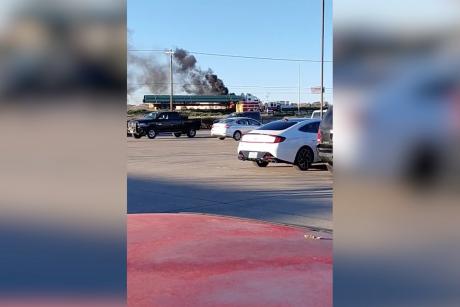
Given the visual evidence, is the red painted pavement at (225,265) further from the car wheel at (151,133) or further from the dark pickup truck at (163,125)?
the car wheel at (151,133)

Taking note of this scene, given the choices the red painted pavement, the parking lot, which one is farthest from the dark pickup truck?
the red painted pavement

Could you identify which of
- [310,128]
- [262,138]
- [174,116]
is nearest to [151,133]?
[174,116]

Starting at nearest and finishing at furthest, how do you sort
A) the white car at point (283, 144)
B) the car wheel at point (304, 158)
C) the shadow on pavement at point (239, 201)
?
the shadow on pavement at point (239, 201), the white car at point (283, 144), the car wheel at point (304, 158)

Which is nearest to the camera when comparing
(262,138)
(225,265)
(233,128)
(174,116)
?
(225,265)

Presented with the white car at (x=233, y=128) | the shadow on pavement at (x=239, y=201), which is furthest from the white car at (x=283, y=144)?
the white car at (x=233, y=128)

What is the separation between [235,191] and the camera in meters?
9.06

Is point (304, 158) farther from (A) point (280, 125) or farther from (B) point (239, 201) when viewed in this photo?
(B) point (239, 201)

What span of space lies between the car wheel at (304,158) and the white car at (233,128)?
1473 centimetres

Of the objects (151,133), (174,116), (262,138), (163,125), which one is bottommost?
(151,133)

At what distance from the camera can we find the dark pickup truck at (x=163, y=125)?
2906 cm

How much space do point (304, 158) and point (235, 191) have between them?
3973 mm
